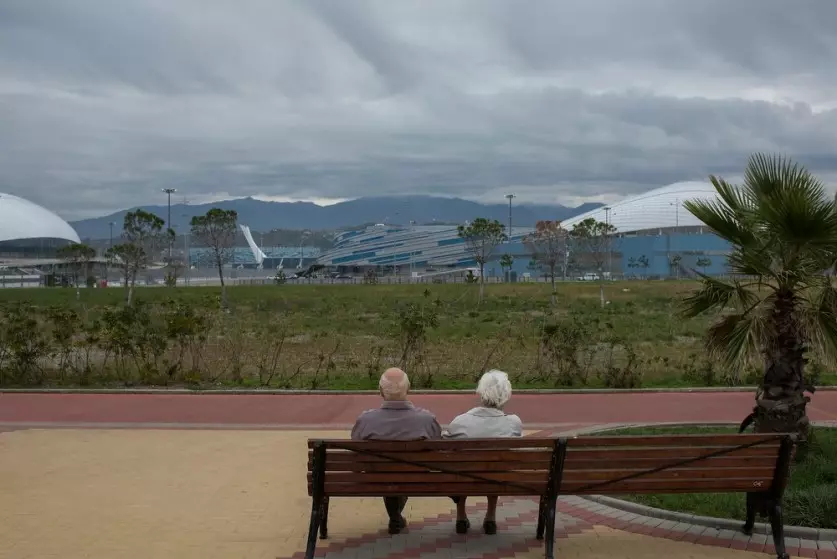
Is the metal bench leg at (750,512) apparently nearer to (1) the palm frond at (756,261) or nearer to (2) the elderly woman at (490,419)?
(2) the elderly woman at (490,419)

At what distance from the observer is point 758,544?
5160 mm

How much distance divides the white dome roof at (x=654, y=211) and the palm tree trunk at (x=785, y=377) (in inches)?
4357

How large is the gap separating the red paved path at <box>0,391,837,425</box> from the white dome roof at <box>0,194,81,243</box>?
111581mm

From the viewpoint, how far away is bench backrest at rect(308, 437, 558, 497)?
477 cm

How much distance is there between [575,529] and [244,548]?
2.13 m

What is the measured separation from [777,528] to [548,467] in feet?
4.56

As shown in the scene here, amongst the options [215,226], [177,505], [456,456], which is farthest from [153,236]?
[456,456]

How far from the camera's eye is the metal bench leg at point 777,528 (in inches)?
190

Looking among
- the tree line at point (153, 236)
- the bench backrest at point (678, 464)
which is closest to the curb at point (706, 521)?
the bench backrest at point (678, 464)

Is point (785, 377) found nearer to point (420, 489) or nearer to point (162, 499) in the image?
point (420, 489)

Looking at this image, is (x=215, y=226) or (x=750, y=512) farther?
(x=215, y=226)

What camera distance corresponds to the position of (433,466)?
15.7ft

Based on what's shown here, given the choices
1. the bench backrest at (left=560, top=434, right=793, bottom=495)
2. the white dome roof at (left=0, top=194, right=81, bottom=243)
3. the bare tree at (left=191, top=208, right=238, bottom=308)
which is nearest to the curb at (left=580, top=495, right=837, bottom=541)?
the bench backrest at (left=560, top=434, right=793, bottom=495)

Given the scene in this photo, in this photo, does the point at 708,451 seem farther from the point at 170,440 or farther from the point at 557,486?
the point at 170,440
